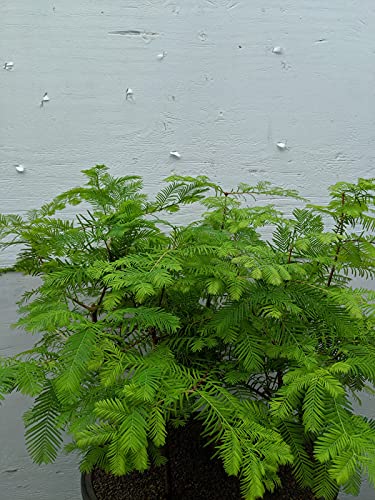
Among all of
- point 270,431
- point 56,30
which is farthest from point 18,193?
point 270,431

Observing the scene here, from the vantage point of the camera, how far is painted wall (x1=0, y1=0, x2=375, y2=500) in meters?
1.83

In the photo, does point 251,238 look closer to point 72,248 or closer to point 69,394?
point 72,248

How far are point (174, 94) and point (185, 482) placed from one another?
46.6 inches

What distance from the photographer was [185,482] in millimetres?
1456

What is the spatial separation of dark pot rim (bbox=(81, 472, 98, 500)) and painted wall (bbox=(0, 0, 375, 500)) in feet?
2.02

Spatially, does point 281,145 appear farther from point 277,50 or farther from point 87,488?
point 87,488

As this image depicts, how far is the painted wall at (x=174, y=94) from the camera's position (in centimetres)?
183

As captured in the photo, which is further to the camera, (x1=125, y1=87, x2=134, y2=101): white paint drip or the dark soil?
(x1=125, y1=87, x2=134, y2=101): white paint drip

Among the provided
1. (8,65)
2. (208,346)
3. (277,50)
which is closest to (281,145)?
(277,50)

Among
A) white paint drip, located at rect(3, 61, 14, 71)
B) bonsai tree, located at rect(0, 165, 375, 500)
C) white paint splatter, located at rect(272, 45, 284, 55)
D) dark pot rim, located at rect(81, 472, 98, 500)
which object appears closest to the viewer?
bonsai tree, located at rect(0, 165, 375, 500)

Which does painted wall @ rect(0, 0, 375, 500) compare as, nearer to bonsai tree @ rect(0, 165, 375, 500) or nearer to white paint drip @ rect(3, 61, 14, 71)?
white paint drip @ rect(3, 61, 14, 71)

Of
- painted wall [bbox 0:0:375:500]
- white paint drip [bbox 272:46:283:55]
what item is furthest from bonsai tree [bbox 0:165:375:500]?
white paint drip [bbox 272:46:283:55]

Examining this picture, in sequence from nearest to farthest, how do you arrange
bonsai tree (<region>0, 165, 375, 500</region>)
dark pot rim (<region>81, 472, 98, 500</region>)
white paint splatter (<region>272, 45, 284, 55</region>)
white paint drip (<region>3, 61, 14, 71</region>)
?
bonsai tree (<region>0, 165, 375, 500</region>) < dark pot rim (<region>81, 472, 98, 500</region>) < white paint drip (<region>3, 61, 14, 71</region>) < white paint splatter (<region>272, 45, 284, 55</region>)

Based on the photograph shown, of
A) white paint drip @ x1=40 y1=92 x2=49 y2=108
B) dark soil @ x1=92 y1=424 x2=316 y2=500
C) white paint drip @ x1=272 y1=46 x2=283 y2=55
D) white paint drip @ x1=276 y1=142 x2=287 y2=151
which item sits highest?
white paint drip @ x1=272 y1=46 x2=283 y2=55
